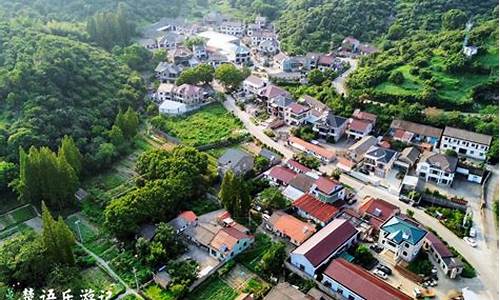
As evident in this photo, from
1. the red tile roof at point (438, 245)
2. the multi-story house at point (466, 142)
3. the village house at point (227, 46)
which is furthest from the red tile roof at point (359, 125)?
the village house at point (227, 46)

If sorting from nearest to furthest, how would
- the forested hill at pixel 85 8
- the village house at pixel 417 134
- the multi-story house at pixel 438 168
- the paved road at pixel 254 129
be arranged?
the multi-story house at pixel 438 168, the village house at pixel 417 134, the paved road at pixel 254 129, the forested hill at pixel 85 8

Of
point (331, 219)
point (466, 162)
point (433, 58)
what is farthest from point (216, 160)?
point (433, 58)

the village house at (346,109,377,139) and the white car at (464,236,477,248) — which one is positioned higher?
the village house at (346,109,377,139)

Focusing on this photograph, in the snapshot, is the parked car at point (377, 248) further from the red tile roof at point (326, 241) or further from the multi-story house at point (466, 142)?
the multi-story house at point (466, 142)

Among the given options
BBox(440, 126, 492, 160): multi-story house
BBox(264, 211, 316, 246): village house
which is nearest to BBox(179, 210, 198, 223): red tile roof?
BBox(264, 211, 316, 246): village house

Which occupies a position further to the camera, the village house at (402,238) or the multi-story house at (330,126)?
the multi-story house at (330,126)

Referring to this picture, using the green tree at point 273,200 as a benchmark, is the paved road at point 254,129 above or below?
below

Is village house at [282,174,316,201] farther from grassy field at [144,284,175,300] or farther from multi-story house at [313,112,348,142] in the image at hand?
grassy field at [144,284,175,300]

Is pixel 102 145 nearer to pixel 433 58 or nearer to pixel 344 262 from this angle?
pixel 344 262
